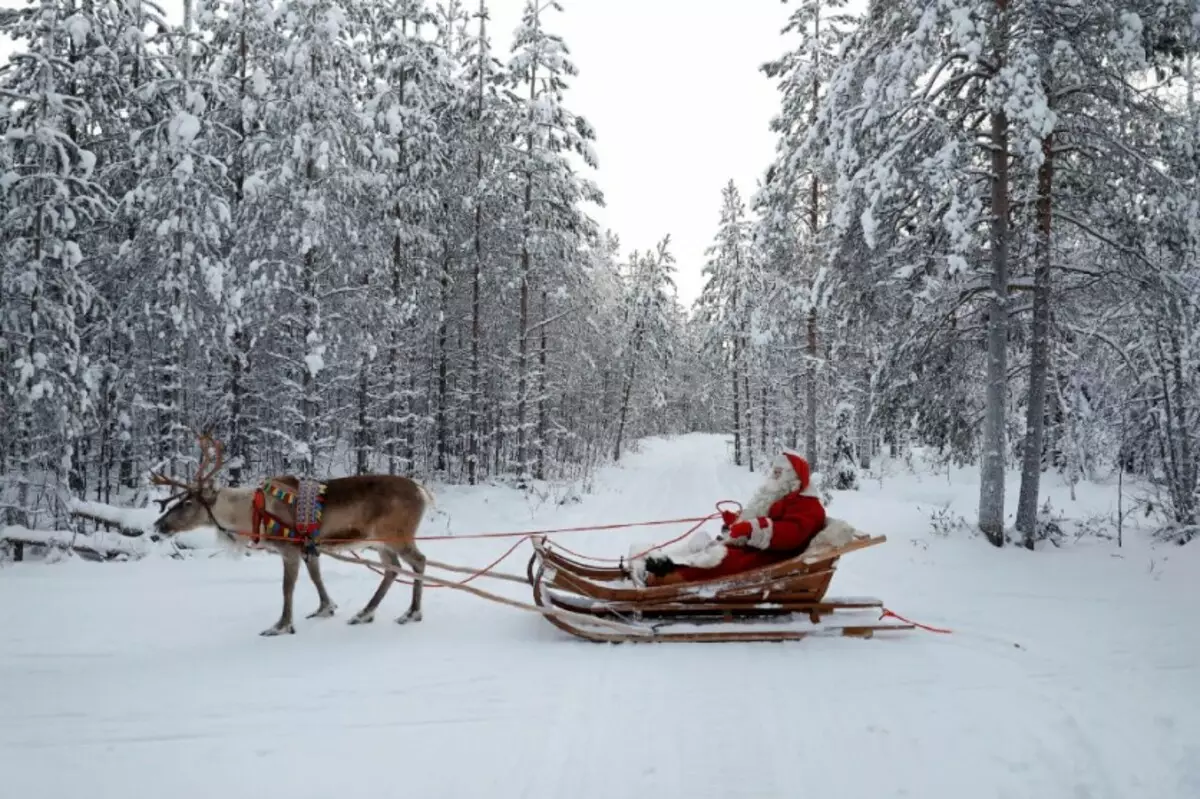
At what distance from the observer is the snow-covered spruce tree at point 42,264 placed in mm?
9906

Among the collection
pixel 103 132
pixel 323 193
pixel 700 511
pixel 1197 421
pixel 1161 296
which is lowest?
pixel 700 511

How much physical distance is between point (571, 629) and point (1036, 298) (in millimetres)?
8060

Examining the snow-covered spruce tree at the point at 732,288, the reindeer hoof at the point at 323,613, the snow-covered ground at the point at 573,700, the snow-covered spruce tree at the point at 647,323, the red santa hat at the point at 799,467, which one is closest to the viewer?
the snow-covered ground at the point at 573,700

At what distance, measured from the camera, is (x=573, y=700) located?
4.46 m

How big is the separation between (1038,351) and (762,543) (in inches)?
231

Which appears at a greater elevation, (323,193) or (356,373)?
(323,193)

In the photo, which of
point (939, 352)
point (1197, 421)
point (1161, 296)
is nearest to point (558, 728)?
point (939, 352)

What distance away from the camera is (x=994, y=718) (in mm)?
4211

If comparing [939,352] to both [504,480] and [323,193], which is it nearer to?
[323,193]

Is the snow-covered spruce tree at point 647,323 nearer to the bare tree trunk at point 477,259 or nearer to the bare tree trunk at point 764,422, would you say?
the bare tree trunk at point 764,422

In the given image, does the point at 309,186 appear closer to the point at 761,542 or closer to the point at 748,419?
the point at 761,542

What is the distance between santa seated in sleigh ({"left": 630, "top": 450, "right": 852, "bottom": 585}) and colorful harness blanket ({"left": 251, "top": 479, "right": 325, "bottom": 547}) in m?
3.12

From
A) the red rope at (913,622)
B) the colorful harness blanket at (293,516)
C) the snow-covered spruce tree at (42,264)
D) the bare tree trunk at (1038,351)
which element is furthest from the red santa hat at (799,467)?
the snow-covered spruce tree at (42,264)

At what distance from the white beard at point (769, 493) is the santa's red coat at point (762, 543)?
313 millimetres
